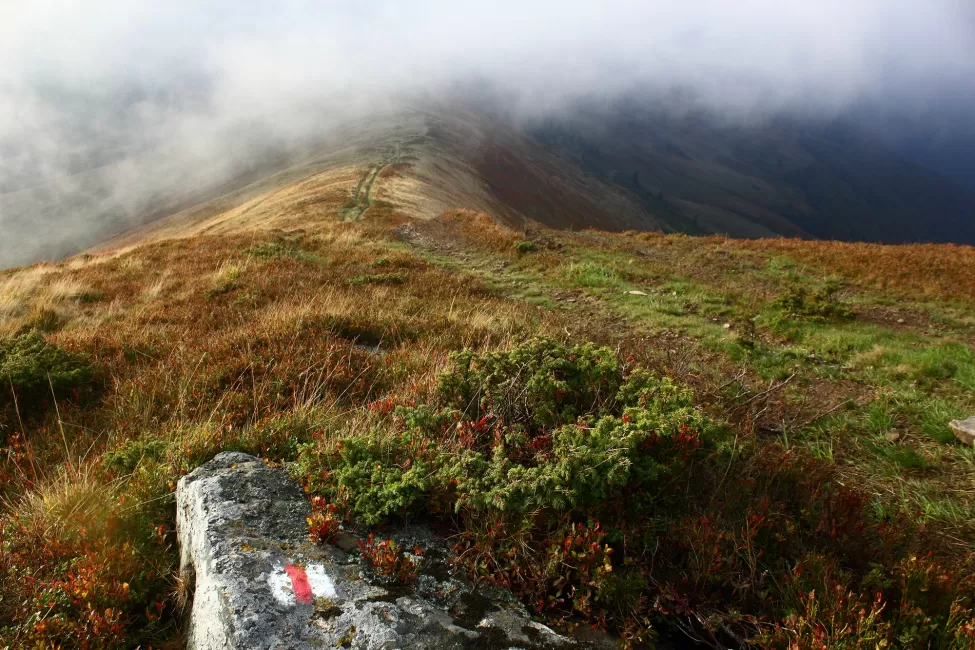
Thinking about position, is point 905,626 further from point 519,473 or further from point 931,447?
point 931,447

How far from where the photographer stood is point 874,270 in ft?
51.8

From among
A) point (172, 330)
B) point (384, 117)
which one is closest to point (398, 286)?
point (172, 330)

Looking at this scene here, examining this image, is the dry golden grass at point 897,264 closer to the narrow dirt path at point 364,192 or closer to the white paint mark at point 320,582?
the white paint mark at point 320,582

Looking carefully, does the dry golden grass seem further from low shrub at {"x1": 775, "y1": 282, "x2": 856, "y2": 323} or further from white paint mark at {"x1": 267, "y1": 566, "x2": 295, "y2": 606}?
white paint mark at {"x1": 267, "y1": 566, "x2": 295, "y2": 606}

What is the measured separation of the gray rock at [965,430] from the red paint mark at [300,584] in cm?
637

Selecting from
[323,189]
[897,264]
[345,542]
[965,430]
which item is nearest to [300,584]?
[345,542]

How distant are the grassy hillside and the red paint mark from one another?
0.83 feet

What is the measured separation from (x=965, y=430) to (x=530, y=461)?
5.05m

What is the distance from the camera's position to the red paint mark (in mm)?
2393

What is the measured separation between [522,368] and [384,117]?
12395 cm

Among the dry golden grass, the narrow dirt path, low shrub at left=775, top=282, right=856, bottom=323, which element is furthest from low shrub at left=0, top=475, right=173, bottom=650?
the narrow dirt path

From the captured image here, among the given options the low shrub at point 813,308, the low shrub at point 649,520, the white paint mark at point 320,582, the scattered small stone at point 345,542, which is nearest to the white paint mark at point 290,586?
the white paint mark at point 320,582

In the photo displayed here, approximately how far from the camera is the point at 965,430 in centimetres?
529

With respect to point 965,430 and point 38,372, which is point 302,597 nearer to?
point 38,372
